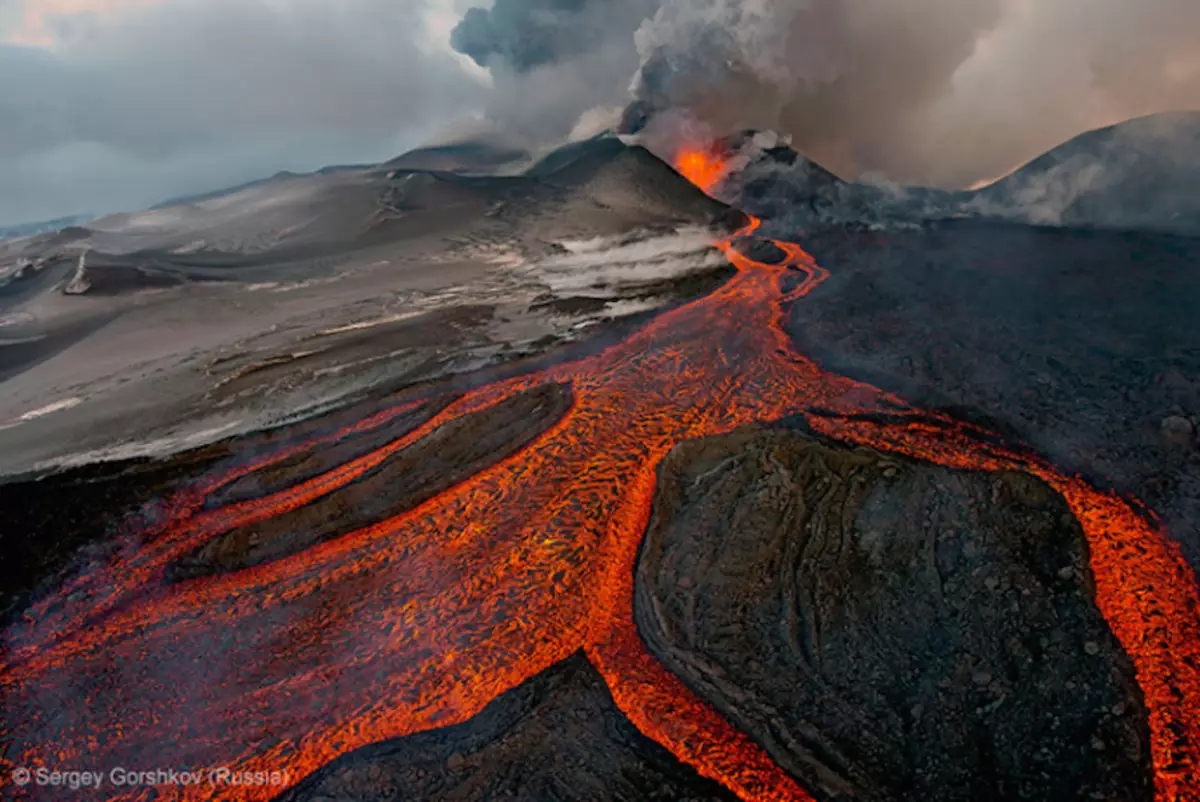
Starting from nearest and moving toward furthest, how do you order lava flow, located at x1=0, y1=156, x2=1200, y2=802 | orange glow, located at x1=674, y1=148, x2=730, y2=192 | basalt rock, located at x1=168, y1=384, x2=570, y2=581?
lava flow, located at x1=0, y1=156, x2=1200, y2=802
basalt rock, located at x1=168, y1=384, x2=570, y2=581
orange glow, located at x1=674, y1=148, x2=730, y2=192

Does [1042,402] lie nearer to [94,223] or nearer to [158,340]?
[158,340]

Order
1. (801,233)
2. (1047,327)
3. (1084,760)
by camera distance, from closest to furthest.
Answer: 1. (1084,760)
2. (1047,327)
3. (801,233)

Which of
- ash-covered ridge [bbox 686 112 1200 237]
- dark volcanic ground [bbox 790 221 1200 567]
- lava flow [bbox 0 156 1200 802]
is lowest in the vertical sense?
lava flow [bbox 0 156 1200 802]

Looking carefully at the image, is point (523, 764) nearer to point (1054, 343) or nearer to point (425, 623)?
point (425, 623)

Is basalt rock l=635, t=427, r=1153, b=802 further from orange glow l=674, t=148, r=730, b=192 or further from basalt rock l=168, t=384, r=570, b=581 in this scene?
orange glow l=674, t=148, r=730, b=192

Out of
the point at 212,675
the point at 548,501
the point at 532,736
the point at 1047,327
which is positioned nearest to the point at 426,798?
the point at 532,736

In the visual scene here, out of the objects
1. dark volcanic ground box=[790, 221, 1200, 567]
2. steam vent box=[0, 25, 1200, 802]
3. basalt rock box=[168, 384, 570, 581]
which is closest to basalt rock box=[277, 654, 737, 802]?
steam vent box=[0, 25, 1200, 802]

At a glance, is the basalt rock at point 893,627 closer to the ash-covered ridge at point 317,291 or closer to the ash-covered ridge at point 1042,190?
the ash-covered ridge at point 317,291
